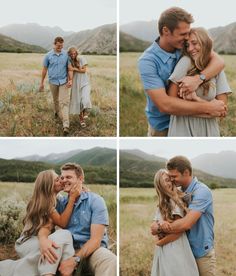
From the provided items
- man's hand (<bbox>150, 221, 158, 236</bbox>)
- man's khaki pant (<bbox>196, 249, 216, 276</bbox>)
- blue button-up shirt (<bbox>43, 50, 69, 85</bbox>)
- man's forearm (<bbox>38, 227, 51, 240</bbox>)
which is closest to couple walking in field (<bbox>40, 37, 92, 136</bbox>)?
blue button-up shirt (<bbox>43, 50, 69, 85</bbox>)

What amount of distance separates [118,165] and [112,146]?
0.10 meters

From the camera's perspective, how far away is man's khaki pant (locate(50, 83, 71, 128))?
327cm

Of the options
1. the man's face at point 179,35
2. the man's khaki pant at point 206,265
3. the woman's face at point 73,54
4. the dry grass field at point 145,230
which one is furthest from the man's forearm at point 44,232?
the man's face at point 179,35

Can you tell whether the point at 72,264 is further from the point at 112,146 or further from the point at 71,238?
the point at 112,146

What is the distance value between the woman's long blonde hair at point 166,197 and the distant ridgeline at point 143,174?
0.03 metres

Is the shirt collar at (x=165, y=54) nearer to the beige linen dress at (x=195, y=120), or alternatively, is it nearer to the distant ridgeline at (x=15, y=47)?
the beige linen dress at (x=195, y=120)

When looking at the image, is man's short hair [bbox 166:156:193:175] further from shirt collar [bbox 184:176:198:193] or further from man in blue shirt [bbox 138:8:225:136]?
man in blue shirt [bbox 138:8:225:136]

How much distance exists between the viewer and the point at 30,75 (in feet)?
10.8

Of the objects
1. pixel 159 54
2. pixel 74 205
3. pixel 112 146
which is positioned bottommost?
pixel 74 205

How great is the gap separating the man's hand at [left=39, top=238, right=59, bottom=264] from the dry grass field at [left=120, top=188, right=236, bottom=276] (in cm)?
35

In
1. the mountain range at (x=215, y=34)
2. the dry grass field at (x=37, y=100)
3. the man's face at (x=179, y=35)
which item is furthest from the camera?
the dry grass field at (x=37, y=100)

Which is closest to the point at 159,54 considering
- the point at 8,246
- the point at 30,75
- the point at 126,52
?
the point at 126,52

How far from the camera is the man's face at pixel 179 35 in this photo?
3.06 metres

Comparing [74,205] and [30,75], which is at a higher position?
[30,75]
